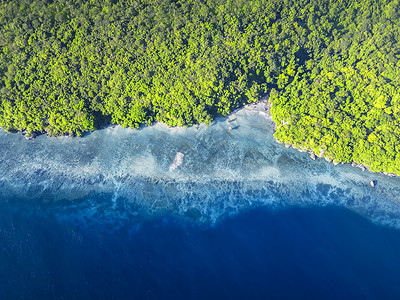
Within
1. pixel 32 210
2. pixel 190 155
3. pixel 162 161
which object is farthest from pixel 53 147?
pixel 190 155

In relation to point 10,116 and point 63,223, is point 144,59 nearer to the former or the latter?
point 10,116

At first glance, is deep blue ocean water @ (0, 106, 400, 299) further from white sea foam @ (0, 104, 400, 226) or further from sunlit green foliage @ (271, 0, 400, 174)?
sunlit green foliage @ (271, 0, 400, 174)

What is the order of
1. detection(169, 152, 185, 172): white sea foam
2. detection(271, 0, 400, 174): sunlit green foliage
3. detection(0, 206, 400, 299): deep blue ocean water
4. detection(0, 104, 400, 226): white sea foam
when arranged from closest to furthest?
detection(0, 206, 400, 299): deep blue ocean water
detection(0, 104, 400, 226): white sea foam
detection(271, 0, 400, 174): sunlit green foliage
detection(169, 152, 185, 172): white sea foam

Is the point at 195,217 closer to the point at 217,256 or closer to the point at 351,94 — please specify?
the point at 217,256

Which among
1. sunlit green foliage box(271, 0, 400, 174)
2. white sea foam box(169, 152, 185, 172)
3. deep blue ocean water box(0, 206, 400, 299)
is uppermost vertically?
sunlit green foliage box(271, 0, 400, 174)

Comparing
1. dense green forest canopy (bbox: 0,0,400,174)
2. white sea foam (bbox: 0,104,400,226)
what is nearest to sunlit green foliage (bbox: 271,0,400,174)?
dense green forest canopy (bbox: 0,0,400,174)

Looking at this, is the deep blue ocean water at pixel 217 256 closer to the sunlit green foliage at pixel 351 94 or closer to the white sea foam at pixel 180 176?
the white sea foam at pixel 180 176

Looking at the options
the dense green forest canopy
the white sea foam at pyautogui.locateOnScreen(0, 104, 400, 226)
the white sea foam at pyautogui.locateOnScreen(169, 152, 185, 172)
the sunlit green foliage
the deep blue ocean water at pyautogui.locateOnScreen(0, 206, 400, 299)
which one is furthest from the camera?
the dense green forest canopy
